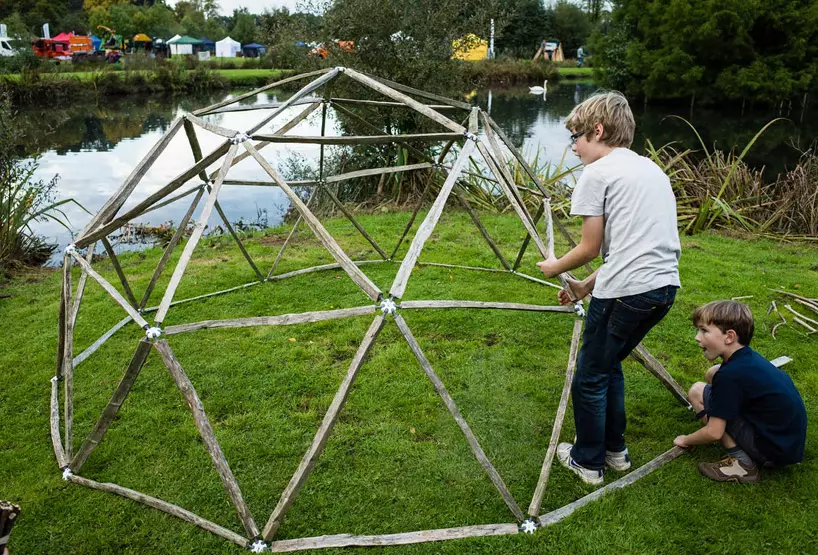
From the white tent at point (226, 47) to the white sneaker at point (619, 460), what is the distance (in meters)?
59.1

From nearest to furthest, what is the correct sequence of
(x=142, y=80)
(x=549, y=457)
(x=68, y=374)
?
(x=549, y=457), (x=68, y=374), (x=142, y=80)

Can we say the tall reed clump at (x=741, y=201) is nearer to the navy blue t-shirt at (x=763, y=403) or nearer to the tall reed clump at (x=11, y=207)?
the navy blue t-shirt at (x=763, y=403)

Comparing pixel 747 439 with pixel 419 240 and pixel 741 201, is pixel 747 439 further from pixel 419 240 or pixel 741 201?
pixel 741 201

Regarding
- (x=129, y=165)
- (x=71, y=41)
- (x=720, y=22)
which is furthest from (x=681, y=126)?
(x=71, y=41)

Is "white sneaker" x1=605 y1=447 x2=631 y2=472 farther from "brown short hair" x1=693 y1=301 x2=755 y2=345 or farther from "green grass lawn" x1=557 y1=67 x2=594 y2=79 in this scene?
"green grass lawn" x1=557 y1=67 x2=594 y2=79

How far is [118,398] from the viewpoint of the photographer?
3.51 meters

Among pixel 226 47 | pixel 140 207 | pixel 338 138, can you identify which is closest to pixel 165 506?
pixel 140 207

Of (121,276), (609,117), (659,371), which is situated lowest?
(659,371)

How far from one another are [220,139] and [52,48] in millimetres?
31927

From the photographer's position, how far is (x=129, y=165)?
662 inches

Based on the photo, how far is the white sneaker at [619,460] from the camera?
3.72 m

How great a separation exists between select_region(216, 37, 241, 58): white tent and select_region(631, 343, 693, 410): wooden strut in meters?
58.6

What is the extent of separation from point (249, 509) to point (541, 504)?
5.43 feet

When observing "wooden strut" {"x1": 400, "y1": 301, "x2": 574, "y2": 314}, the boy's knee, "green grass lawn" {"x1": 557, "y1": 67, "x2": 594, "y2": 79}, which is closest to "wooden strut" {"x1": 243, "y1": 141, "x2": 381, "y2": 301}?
"wooden strut" {"x1": 400, "y1": 301, "x2": 574, "y2": 314}
